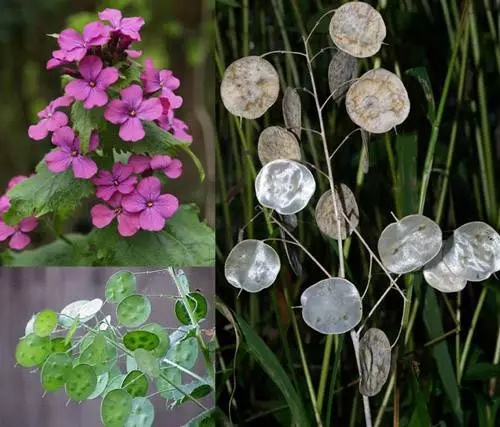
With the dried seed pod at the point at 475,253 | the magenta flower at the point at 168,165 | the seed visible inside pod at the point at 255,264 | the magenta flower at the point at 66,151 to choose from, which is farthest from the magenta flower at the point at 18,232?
the dried seed pod at the point at 475,253

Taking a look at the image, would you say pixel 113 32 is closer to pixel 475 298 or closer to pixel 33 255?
pixel 33 255

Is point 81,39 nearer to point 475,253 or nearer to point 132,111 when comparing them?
point 132,111

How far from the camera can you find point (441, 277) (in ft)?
2.72

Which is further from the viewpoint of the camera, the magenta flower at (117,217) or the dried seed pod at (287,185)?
the magenta flower at (117,217)

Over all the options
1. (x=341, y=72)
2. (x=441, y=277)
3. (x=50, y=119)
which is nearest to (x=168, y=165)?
(x=50, y=119)

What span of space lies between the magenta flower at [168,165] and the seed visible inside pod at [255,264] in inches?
8.6

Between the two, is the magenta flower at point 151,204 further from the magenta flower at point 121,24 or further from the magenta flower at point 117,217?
the magenta flower at point 121,24

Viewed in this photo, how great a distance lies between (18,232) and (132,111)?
0.79ft

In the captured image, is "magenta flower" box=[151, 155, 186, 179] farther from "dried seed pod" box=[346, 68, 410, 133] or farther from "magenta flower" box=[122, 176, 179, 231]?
"dried seed pod" box=[346, 68, 410, 133]

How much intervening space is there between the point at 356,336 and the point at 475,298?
178 millimetres

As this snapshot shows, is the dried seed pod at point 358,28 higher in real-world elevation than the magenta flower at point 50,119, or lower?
higher

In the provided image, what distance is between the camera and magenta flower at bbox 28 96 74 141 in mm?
956

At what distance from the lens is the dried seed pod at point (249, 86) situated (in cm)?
79

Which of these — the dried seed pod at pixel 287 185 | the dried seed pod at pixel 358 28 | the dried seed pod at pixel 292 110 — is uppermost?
the dried seed pod at pixel 358 28
